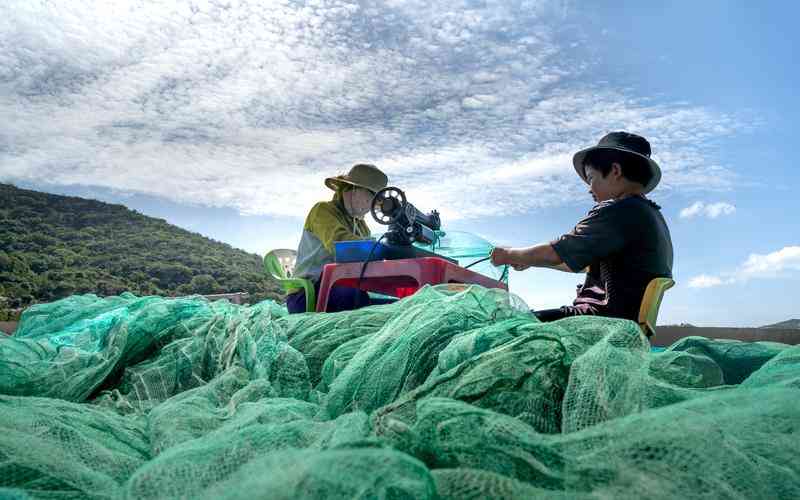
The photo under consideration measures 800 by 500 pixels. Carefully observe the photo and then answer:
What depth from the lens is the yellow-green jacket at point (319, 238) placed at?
15.1ft

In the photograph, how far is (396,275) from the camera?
3.57 metres

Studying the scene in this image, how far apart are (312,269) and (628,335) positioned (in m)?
3.39

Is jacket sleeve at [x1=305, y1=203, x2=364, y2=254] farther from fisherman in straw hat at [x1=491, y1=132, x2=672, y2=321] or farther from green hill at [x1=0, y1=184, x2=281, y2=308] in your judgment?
green hill at [x1=0, y1=184, x2=281, y2=308]

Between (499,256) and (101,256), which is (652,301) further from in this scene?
(101,256)

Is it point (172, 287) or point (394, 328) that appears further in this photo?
point (172, 287)

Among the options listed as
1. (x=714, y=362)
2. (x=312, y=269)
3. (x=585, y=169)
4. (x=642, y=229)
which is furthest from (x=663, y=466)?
(x=312, y=269)

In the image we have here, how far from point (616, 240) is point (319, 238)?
2465mm

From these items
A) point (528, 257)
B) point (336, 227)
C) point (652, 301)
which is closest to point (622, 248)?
point (652, 301)

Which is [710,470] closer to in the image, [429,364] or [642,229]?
[429,364]

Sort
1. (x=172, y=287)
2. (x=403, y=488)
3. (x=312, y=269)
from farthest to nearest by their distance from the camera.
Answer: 1. (x=172, y=287)
2. (x=312, y=269)
3. (x=403, y=488)

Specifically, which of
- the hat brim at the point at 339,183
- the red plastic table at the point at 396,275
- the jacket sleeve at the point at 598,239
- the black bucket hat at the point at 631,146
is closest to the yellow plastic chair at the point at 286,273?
the red plastic table at the point at 396,275

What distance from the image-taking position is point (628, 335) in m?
1.54

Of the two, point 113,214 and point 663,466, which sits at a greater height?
point 113,214

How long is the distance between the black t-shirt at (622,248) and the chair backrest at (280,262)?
113 inches
